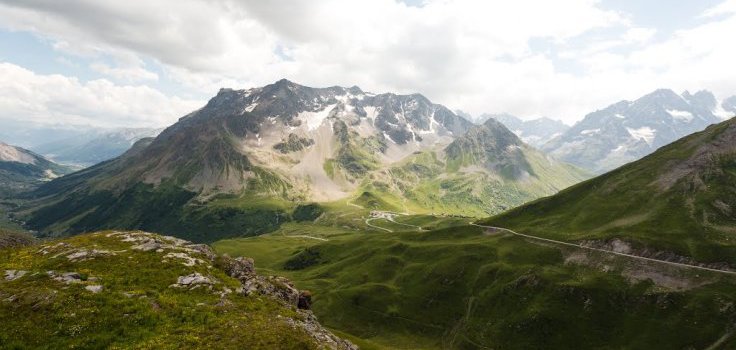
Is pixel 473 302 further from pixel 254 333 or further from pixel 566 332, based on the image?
pixel 254 333

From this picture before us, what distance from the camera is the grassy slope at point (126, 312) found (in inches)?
1485

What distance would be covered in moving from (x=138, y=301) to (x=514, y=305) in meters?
127

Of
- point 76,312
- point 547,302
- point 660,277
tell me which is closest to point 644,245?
point 660,277

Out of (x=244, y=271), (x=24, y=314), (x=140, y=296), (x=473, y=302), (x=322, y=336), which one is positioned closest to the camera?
(x=24, y=314)

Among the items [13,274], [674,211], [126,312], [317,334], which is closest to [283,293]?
[317,334]

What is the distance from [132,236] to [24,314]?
27.1 m

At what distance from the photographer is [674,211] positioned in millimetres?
162375

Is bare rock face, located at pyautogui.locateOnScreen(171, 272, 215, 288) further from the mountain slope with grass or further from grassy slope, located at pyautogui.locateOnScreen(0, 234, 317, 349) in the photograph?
the mountain slope with grass

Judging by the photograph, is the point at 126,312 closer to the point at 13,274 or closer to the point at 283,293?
the point at 13,274

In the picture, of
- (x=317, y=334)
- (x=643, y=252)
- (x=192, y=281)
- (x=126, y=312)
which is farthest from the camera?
(x=643, y=252)

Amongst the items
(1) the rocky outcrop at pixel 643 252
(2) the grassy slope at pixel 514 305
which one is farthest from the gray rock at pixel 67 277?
(1) the rocky outcrop at pixel 643 252

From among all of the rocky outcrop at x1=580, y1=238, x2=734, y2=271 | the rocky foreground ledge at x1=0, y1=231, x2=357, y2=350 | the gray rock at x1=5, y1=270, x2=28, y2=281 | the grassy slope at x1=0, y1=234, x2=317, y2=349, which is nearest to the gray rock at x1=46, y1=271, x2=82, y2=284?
the rocky foreground ledge at x1=0, y1=231, x2=357, y2=350

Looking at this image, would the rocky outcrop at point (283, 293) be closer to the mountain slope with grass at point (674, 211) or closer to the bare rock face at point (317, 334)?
the bare rock face at point (317, 334)

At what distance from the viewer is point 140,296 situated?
4506 centimetres
